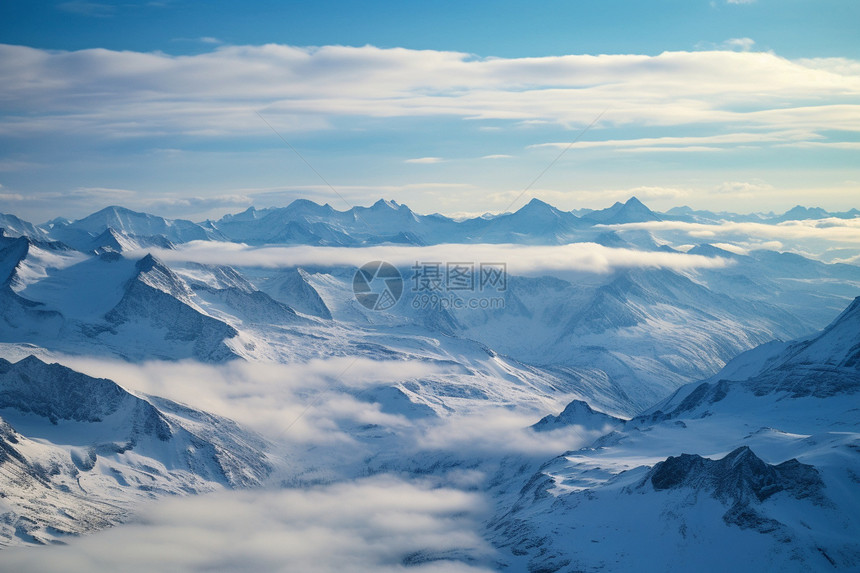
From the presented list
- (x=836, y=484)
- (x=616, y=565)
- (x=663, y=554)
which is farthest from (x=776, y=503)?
(x=616, y=565)

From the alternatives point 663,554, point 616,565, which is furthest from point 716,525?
point 616,565

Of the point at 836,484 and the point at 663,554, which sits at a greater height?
the point at 836,484

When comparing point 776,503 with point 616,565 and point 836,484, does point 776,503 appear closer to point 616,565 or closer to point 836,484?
point 836,484

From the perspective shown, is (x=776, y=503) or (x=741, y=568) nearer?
(x=741, y=568)

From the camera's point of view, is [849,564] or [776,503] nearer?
[849,564]

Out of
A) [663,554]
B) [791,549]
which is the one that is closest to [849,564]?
[791,549]

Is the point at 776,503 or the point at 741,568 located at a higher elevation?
the point at 776,503

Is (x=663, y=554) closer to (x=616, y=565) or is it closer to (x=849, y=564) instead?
(x=616, y=565)

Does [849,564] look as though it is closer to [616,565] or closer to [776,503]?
[776,503]
